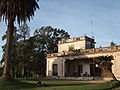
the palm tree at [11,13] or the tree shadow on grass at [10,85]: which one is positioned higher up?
the palm tree at [11,13]

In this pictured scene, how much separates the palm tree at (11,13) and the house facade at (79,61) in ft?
50.8

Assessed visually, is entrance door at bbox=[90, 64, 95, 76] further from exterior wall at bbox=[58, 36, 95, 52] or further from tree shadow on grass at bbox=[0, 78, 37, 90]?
tree shadow on grass at bbox=[0, 78, 37, 90]

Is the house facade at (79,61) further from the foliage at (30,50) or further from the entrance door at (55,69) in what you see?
the foliage at (30,50)

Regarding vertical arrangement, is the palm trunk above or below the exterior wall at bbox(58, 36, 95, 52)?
below

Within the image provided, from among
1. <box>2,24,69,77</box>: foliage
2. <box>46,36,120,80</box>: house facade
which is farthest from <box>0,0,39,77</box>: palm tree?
<box>2,24,69,77</box>: foliage

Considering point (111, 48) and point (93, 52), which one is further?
point (93, 52)

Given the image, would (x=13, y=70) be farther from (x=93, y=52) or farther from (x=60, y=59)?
(x=93, y=52)

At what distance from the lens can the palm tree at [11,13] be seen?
2442 cm

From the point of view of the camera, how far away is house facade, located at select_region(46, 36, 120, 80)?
3559cm

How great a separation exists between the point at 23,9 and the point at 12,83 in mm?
8834

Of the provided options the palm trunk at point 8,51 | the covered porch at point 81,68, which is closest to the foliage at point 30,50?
the covered porch at point 81,68

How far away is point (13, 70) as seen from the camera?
5619cm

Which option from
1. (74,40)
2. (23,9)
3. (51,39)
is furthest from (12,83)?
(51,39)

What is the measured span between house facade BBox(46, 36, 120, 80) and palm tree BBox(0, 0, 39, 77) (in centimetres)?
1548
